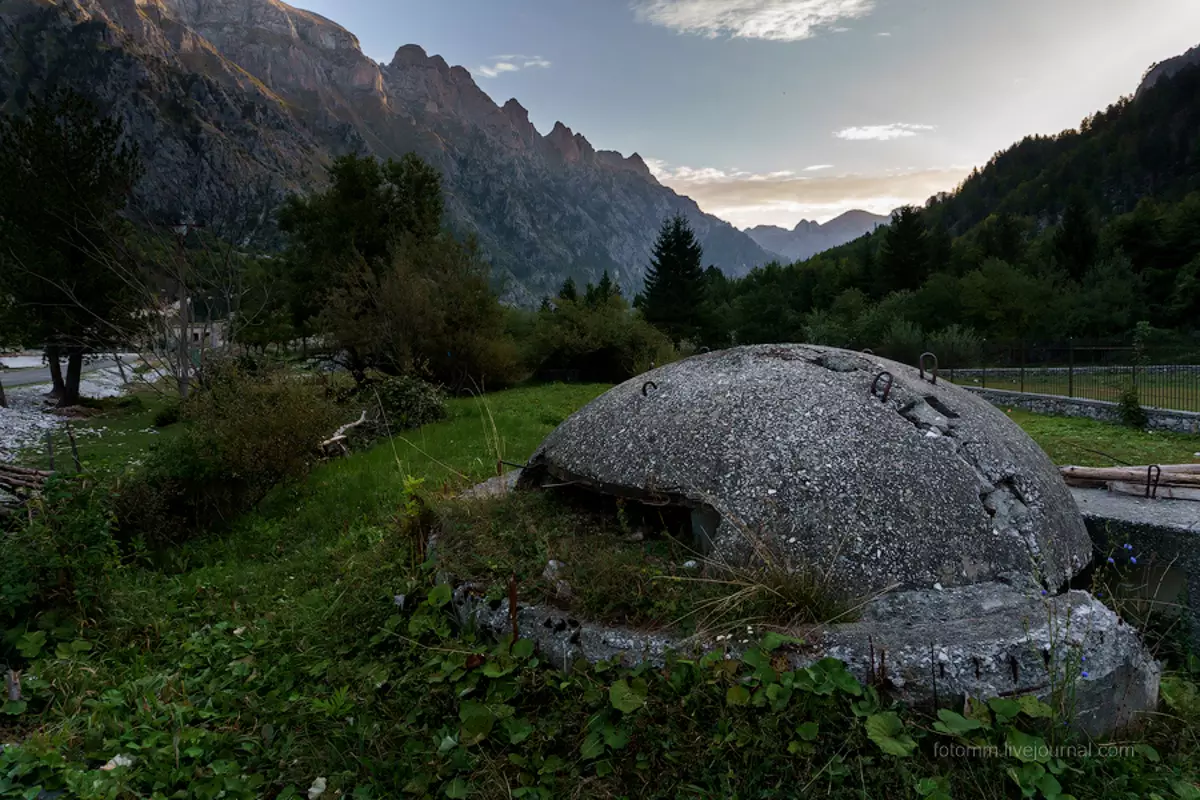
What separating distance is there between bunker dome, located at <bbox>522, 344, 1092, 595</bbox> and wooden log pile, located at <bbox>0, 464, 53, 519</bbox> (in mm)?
5160

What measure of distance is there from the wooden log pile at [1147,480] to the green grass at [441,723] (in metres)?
1.82

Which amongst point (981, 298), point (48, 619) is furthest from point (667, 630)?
point (981, 298)

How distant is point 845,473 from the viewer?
3.61m

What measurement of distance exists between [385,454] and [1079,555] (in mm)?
9427

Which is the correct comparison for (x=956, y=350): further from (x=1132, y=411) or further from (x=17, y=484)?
(x=17, y=484)

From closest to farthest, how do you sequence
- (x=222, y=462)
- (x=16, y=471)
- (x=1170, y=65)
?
(x=16, y=471) < (x=222, y=462) < (x=1170, y=65)

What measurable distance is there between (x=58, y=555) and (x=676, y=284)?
41190 millimetres

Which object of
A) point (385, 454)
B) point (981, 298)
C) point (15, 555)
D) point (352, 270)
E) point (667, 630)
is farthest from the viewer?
point (981, 298)

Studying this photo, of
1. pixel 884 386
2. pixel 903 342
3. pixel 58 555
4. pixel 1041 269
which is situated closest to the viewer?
pixel 884 386

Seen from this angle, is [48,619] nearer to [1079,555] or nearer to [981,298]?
[1079,555]

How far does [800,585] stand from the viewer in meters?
3.24

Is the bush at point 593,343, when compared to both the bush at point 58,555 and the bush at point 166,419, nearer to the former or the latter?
the bush at point 166,419

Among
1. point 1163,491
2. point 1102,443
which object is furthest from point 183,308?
point 1102,443

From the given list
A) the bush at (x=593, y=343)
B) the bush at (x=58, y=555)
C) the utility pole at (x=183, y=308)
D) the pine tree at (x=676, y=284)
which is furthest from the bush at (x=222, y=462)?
the pine tree at (x=676, y=284)
